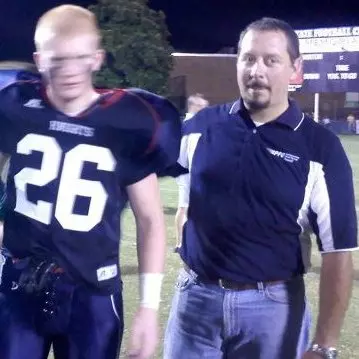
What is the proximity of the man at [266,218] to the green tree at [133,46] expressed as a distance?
13.8 meters

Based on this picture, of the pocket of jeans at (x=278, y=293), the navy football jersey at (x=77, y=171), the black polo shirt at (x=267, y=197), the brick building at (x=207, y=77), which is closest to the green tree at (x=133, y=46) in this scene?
the brick building at (x=207, y=77)

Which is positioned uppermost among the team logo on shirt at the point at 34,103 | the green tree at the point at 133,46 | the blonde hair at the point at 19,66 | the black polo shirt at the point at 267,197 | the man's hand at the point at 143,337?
the green tree at the point at 133,46

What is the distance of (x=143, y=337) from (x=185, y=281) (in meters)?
0.48

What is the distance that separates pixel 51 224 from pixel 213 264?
586mm

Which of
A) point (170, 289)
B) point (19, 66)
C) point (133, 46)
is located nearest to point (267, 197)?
point (19, 66)

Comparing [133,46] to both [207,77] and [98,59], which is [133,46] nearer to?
[98,59]

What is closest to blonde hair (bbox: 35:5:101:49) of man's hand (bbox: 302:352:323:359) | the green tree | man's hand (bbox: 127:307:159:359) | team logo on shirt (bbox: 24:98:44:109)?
team logo on shirt (bbox: 24:98:44:109)

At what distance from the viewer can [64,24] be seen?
2029 millimetres

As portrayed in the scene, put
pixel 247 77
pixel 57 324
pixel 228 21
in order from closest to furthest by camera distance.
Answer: pixel 57 324 → pixel 247 77 → pixel 228 21

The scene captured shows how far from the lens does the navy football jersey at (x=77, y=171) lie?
6.77ft

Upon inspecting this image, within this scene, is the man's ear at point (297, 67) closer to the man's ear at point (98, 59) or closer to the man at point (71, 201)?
the man at point (71, 201)

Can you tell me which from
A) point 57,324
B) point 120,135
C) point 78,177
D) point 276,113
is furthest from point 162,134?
point 57,324

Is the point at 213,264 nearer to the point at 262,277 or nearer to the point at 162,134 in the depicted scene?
the point at 262,277

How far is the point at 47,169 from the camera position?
6.84ft
